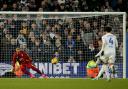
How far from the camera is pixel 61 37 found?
21141 millimetres

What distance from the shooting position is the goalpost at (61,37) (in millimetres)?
21047

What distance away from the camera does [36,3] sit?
25.1 metres

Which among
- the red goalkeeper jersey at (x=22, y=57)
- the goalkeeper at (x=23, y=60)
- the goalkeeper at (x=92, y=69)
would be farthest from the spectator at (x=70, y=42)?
the red goalkeeper jersey at (x=22, y=57)

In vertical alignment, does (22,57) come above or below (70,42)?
below

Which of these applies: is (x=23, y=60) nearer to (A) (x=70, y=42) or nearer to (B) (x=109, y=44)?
(A) (x=70, y=42)

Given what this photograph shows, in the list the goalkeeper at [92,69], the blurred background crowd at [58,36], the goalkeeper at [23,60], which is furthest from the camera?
the blurred background crowd at [58,36]

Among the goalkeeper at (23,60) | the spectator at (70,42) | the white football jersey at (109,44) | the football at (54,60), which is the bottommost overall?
the football at (54,60)

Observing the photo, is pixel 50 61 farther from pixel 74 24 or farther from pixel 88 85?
pixel 88 85

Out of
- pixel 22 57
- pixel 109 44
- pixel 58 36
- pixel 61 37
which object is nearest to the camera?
pixel 109 44

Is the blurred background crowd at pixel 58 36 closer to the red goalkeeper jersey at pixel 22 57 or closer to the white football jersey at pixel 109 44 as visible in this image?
the red goalkeeper jersey at pixel 22 57

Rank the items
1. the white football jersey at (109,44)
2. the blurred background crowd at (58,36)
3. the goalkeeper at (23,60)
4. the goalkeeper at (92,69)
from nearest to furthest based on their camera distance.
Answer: the white football jersey at (109,44), the goalkeeper at (23,60), the goalkeeper at (92,69), the blurred background crowd at (58,36)

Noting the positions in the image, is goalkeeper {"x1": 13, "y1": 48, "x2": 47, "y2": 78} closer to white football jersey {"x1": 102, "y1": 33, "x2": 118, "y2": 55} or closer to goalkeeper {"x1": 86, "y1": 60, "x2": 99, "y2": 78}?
goalkeeper {"x1": 86, "y1": 60, "x2": 99, "y2": 78}

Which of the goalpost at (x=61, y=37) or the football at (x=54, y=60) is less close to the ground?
the goalpost at (x=61, y=37)

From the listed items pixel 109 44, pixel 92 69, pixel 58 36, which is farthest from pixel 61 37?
pixel 109 44
